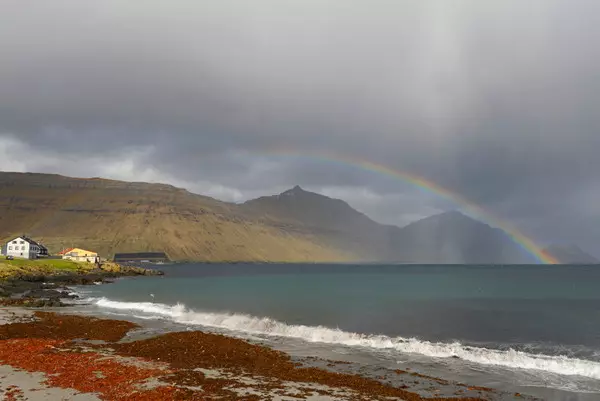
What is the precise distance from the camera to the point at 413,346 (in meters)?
35.8

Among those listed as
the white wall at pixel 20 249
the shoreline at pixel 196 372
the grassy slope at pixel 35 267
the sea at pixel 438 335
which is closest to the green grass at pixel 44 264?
the grassy slope at pixel 35 267

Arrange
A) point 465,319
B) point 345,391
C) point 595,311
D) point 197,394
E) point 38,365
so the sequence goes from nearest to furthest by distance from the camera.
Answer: point 197,394 → point 345,391 → point 38,365 → point 465,319 → point 595,311

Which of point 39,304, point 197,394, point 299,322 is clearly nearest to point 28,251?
point 39,304

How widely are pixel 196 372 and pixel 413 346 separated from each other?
63.9ft

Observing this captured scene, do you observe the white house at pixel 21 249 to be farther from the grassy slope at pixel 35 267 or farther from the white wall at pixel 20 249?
the grassy slope at pixel 35 267

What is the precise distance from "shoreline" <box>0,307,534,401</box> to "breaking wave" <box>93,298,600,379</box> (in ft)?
28.0

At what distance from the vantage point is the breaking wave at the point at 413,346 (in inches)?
1196

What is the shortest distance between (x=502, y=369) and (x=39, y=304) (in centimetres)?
5798

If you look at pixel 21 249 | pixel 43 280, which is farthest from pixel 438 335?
pixel 21 249

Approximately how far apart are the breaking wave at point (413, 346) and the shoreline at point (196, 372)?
853cm

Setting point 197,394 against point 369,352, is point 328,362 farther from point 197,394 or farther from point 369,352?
point 197,394

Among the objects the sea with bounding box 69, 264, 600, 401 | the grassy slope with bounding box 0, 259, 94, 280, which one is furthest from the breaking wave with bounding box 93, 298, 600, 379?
the grassy slope with bounding box 0, 259, 94, 280

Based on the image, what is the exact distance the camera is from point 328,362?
1148 inches

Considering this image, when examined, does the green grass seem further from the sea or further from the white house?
the sea
